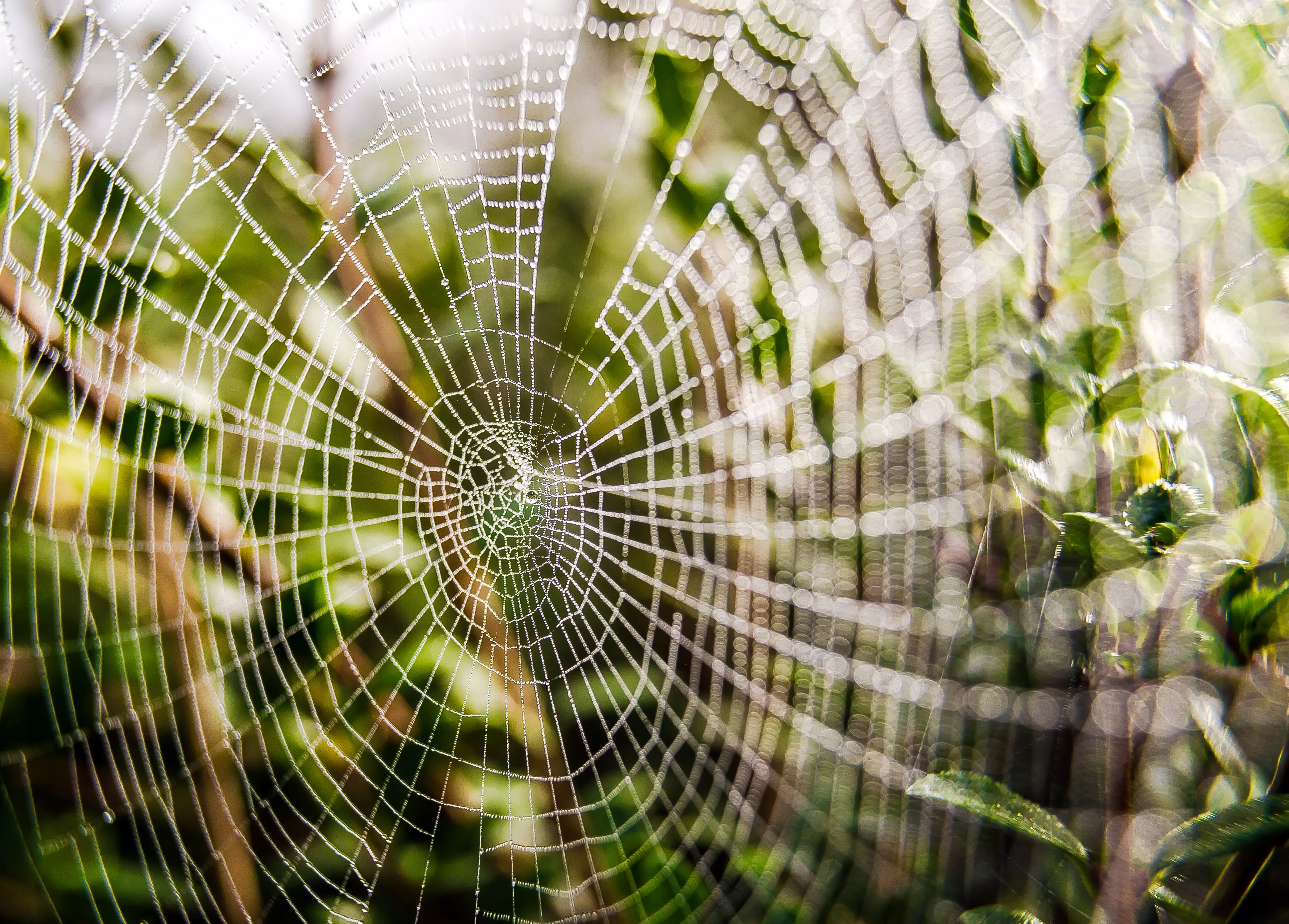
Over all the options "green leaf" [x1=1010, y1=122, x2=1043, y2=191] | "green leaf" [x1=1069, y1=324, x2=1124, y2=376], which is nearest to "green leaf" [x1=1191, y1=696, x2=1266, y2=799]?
"green leaf" [x1=1069, y1=324, x2=1124, y2=376]

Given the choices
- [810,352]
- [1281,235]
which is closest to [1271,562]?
[1281,235]

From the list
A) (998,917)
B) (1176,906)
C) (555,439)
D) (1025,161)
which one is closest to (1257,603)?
(1176,906)

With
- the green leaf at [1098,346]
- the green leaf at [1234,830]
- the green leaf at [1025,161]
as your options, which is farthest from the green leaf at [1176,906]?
the green leaf at [1025,161]

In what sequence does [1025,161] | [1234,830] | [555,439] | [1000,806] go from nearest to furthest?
[1234,830] < [1000,806] < [1025,161] < [555,439]

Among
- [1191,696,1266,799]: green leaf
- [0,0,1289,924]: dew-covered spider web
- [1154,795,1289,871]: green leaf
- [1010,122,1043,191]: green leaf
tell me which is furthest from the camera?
[0,0,1289,924]: dew-covered spider web

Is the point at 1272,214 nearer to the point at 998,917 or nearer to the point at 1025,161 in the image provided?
the point at 1025,161

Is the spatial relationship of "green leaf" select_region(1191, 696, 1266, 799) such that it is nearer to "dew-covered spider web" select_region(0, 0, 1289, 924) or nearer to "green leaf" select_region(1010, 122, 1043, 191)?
"dew-covered spider web" select_region(0, 0, 1289, 924)
